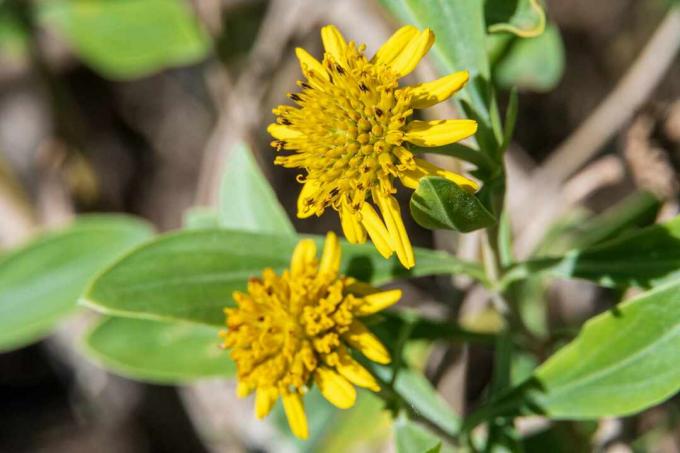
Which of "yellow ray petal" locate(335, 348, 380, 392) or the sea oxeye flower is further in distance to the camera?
"yellow ray petal" locate(335, 348, 380, 392)

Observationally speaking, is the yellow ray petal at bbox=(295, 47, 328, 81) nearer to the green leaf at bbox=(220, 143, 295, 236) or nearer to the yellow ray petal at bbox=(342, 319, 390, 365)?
the yellow ray petal at bbox=(342, 319, 390, 365)

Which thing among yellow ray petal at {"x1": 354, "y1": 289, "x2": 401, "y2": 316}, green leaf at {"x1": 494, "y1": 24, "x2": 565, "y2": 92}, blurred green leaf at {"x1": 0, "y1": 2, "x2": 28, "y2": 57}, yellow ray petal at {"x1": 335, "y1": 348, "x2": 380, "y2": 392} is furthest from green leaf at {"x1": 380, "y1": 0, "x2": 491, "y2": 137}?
blurred green leaf at {"x1": 0, "y1": 2, "x2": 28, "y2": 57}

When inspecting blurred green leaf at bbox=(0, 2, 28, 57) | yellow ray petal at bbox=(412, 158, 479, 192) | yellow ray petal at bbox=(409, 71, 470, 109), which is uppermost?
blurred green leaf at bbox=(0, 2, 28, 57)

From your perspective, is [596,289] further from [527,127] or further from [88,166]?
[88,166]

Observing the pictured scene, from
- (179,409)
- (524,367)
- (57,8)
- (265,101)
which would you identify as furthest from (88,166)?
(524,367)

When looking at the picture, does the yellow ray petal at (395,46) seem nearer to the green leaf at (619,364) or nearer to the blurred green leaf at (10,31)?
the green leaf at (619,364)

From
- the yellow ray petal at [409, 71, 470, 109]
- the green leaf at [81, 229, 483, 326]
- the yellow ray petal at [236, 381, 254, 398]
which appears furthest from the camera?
the green leaf at [81, 229, 483, 326]
